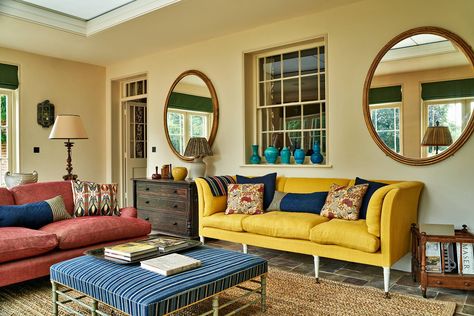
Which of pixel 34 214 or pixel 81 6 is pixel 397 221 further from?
pixel 81 6

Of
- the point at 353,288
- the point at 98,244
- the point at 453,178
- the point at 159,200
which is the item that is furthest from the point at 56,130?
the point at 453,178

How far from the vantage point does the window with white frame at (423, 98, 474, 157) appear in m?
3.36

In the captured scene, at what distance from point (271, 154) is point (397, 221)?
6.11 feet

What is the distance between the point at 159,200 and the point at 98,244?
1640 millimetres

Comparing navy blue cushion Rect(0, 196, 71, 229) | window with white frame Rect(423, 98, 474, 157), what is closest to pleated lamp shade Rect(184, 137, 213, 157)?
navy blue cushion Rect(0, 196, 71, 229)

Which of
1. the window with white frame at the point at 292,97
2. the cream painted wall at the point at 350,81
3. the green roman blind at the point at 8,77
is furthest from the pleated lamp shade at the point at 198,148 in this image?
the green roman blind at the point at 8,77

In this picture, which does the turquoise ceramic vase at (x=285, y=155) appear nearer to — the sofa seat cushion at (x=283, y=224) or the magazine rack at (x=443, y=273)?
the sofa seat cushion at (x=283, y=224)

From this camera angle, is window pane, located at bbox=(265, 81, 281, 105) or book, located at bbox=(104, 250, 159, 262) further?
window pane, located at bbox=(265, 81, 281, 105)

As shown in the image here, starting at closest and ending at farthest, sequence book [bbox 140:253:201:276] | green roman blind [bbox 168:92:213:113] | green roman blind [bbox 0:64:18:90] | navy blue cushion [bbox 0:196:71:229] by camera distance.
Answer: book [bbox 140:253:201:276], navy blue cushion [bbox 0:196:71:229], green roman blind [bbox 168:92:213:113], green roman blind [bbox 0:64:18:90]

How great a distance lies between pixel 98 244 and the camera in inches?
133

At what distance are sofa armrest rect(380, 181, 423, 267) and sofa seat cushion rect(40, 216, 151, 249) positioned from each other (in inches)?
84.3

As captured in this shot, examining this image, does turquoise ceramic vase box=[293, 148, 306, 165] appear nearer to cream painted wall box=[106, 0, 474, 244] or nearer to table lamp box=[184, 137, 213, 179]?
cream painted wall box=[106, 0, 474, 244]

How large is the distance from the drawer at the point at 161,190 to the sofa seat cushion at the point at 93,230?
1049mm

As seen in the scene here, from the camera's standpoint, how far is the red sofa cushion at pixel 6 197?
349 centimetres
